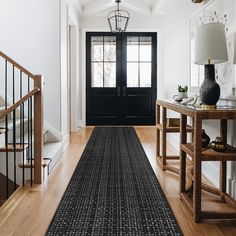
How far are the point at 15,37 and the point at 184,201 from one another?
3585mm

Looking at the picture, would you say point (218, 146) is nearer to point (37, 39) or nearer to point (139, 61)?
point (37, 39)

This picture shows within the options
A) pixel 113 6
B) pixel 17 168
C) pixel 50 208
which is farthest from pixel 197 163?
pixel 113 6

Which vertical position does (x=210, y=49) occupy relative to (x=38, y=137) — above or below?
above

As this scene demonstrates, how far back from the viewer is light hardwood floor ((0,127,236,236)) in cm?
218

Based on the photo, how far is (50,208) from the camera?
2572 millimetres

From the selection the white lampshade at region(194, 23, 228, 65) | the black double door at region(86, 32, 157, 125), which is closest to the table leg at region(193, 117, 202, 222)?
the white lampshade at region(194, 23, 228, 65)

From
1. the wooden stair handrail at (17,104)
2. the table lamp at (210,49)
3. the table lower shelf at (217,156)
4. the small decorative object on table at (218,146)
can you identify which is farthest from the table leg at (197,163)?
the wooden stair handrail at (17,104)

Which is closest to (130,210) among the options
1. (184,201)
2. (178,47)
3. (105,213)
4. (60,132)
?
(105,213)

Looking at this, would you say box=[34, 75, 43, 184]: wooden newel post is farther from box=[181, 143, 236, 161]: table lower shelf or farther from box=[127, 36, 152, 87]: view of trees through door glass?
box=[127, 36, 152, 87]: view of trees through door glass

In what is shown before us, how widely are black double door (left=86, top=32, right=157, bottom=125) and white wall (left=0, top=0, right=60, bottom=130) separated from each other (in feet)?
9.98

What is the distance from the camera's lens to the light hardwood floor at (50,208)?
2182 mm

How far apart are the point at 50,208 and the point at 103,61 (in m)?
5.75

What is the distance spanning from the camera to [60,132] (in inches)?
193

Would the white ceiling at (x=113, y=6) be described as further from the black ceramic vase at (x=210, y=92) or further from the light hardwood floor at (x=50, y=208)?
the black ceramic vase at (x=210, y=92)
